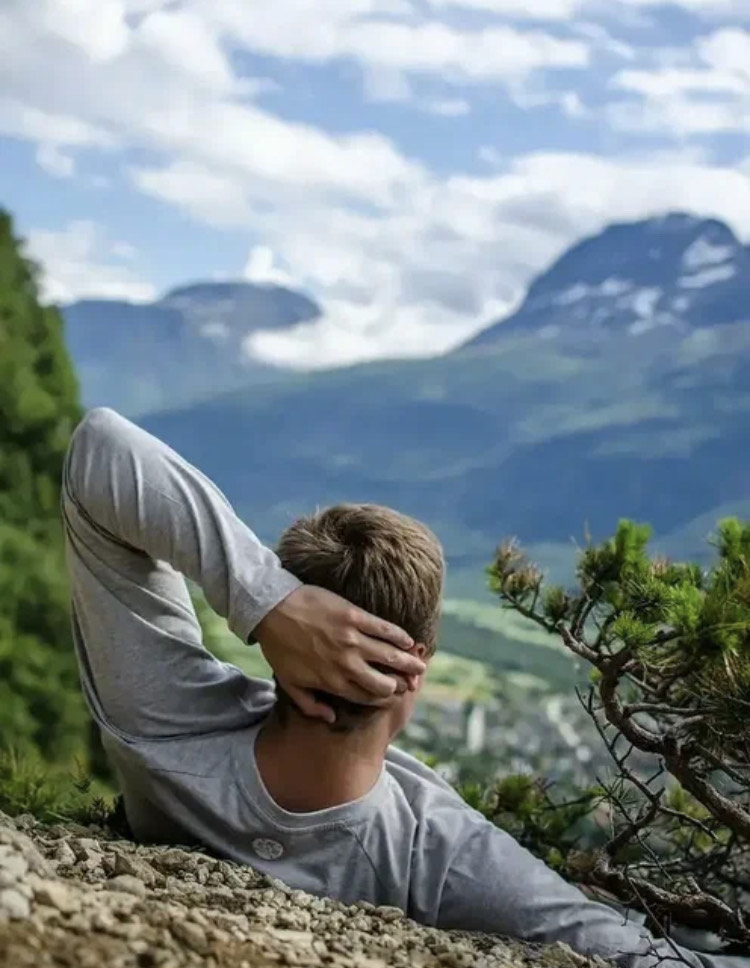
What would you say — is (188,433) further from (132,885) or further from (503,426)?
(132,885)

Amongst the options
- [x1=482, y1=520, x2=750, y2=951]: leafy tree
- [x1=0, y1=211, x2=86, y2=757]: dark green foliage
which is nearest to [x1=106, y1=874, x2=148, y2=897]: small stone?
[x1=482, y1=520, x2=750, y2=951]: leafy tree

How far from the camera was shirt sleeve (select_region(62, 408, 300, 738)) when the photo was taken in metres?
1.39

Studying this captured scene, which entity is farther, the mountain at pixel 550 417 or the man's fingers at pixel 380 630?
the mountain at pixel 550 417

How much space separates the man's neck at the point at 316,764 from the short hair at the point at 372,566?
0.07 feet

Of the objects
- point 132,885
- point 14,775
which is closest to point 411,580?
point 132,885

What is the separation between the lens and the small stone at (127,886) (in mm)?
1209

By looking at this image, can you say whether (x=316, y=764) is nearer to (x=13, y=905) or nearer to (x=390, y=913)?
(x=390, y=913)

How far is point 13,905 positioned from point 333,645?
430mm

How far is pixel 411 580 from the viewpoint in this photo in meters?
1.41

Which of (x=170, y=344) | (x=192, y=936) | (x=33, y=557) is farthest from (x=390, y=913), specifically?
(x=170, y=344)

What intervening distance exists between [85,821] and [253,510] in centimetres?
1459

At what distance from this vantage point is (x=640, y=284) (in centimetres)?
1712

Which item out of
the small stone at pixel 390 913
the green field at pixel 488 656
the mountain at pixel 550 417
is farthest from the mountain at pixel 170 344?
the small stone at pixel 390 913

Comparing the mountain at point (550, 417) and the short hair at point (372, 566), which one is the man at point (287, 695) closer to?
the short hair at point (372, 566)
